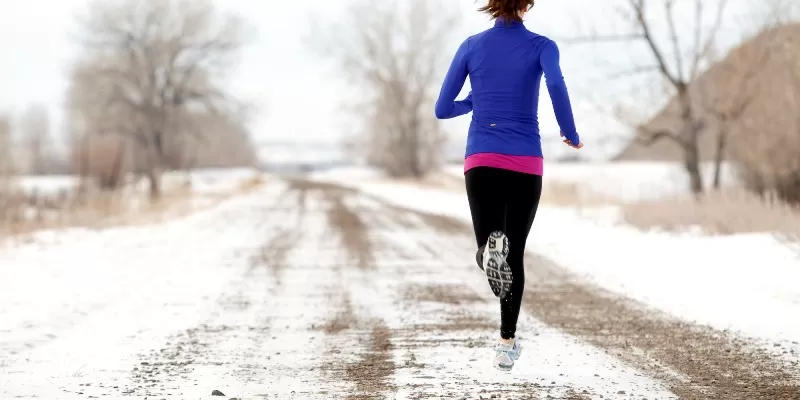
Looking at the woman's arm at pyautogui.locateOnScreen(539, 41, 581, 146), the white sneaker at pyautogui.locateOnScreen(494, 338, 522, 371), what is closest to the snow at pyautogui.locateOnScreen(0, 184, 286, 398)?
the white sneaker at pyautogui.locateOnScreen(494, 338, 522, 371)

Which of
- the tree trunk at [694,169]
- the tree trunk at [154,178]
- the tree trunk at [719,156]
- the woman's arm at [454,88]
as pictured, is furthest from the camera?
the tree trunk at [154,178]

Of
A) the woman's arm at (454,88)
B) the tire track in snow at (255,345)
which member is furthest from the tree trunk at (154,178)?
the woman's arm at (454,88)

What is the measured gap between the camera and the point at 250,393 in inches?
161

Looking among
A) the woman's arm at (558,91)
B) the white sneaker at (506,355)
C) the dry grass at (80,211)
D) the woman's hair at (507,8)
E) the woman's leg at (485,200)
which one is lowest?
the dry grass at (80,211)

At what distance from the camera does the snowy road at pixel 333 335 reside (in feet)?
13.9

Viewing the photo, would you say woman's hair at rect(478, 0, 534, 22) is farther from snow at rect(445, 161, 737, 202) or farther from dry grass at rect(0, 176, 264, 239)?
snow at rect(445, 161, 737, 202)

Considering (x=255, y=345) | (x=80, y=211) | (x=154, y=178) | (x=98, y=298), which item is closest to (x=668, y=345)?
(x=255, y=345)

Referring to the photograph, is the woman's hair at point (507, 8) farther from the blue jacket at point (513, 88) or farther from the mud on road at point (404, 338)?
the mud on road at point (404, 338)

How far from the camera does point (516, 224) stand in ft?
15.1

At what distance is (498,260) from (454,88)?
0.99m

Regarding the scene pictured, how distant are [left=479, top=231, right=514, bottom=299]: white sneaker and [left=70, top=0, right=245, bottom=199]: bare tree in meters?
34.9

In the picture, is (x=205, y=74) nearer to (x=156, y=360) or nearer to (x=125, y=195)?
(x=125, y=195)

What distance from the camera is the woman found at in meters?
4.47

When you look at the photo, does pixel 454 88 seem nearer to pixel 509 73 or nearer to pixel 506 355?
pixel 509 73
